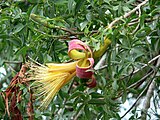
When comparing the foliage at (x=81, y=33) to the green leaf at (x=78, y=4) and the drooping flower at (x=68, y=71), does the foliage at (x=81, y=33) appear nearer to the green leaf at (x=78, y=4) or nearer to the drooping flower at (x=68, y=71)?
the green leaf at (x=78, y=4)

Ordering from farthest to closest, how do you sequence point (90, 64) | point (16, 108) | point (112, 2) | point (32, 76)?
1. point (112, 2)
2. point (16, 108)
3. point (32, 76)
4. point (90, 64)

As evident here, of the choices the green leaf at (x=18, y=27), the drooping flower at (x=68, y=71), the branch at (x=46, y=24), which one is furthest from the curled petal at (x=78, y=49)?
the green leaf at (x=18, y=27)

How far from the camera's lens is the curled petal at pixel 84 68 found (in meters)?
1.07

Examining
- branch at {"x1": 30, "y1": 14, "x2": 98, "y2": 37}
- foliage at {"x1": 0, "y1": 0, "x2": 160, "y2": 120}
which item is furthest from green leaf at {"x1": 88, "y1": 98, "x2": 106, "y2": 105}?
branch at {"x1": 30, "y1": 14, "x2": 98, "y2": 37}

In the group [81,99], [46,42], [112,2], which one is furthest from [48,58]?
[112,2]

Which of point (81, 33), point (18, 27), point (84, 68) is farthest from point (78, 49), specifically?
point (18, 27)

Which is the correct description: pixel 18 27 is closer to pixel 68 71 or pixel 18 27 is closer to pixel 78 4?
pixel 78 4

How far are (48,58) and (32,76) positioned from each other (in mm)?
159

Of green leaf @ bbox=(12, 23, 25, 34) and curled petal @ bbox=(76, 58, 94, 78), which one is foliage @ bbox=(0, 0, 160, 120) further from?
curled petal @ bbox=(76, 58, 94, 78)

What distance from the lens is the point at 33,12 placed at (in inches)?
53.0

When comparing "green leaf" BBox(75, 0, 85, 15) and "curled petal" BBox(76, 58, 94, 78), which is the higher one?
"green leaf" BBox(75, 0, 85, 15)

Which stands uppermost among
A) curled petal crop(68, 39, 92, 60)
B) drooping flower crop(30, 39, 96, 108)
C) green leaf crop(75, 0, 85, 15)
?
green leaf crop(75, 0, 85, 15)

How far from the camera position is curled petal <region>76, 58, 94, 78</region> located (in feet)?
3.50

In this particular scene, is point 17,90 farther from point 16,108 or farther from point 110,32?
point 110,32
